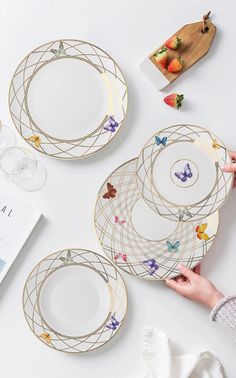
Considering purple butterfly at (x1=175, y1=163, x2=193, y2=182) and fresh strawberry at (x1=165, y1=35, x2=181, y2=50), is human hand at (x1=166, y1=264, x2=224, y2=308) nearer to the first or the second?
purple butterfly at (x1=175, y1=163, x2=193, y2=182)

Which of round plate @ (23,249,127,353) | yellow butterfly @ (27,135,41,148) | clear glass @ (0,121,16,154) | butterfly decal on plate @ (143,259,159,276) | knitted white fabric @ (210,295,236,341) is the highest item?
clear glass @ (0,121,16,154)

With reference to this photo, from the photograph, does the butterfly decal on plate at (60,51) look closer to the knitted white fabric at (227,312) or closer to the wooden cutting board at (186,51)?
the wooden cutting board at (186,51)

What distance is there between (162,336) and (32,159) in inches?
18.7

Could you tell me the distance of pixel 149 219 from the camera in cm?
138

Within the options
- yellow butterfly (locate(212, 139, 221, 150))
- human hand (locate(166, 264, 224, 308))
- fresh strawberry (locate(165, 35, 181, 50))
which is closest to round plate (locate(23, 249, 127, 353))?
human hand (locate(166, 264, 224, 308))

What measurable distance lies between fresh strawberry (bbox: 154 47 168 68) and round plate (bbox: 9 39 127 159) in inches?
3.4

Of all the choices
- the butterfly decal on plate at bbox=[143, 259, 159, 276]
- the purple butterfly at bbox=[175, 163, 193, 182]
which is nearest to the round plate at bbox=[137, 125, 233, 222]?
the purple butterfly at bbox=[175, 163, 193, 182]

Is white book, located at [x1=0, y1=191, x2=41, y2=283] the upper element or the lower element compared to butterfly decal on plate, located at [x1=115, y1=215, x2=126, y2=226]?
upper

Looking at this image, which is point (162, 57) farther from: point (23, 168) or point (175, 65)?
point (23, 168)

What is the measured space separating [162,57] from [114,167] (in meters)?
0.26

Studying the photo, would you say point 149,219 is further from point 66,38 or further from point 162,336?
point 66,38

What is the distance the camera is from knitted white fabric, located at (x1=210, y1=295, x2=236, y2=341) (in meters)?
1.34

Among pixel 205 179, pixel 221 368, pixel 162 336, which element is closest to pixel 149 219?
pixel 205 179

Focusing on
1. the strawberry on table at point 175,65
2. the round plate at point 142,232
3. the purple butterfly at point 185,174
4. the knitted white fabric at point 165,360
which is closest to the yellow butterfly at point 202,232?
the round plate at point 142,232
